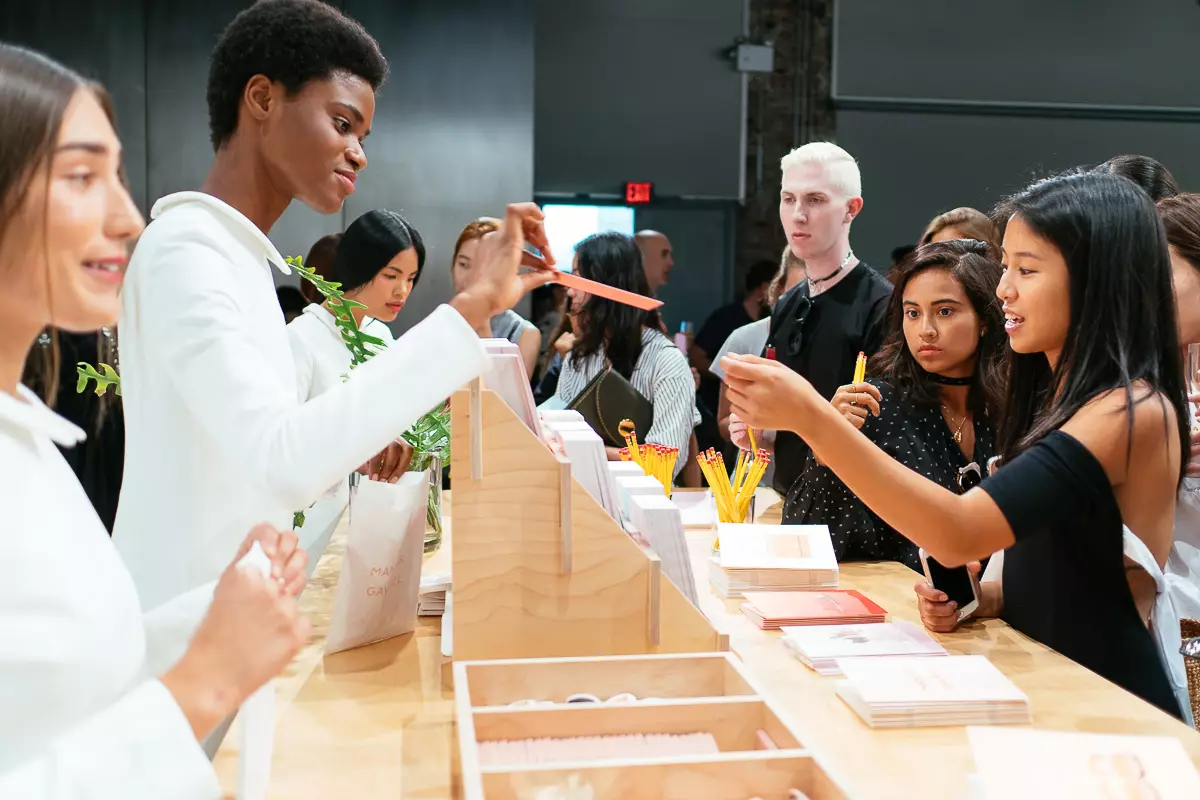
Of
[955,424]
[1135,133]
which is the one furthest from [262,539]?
[1135,133]

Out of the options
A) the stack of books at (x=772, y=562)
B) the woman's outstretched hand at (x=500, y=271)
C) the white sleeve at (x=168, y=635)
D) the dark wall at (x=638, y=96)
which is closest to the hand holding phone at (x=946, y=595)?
the stack of books at (x=772, y=562)

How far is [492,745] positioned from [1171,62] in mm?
8534

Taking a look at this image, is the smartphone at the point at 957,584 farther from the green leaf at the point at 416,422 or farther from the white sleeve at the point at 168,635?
the white sleeve at the point at 168,635

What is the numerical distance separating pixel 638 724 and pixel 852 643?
0.58m

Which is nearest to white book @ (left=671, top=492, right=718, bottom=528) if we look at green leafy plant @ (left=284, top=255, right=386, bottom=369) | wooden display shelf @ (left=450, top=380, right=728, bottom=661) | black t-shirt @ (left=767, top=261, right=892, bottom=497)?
black t-shirt @ (left=767, top=261, right=892, bottom=497)

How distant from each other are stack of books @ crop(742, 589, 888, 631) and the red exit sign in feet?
19.2

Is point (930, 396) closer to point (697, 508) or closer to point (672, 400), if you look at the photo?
point (697, 508)

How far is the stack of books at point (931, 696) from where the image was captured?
4.58ft

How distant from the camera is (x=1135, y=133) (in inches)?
311

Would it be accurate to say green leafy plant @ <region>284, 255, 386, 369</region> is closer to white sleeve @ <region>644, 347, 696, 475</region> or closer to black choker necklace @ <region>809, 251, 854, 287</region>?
black choker necklace @ <region>809, 251, 854, 287</region>

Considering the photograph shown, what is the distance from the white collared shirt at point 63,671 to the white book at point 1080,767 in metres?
0.80

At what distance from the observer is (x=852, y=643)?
1.67 metres

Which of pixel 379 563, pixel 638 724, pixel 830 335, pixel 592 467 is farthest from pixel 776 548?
pixel 830 335

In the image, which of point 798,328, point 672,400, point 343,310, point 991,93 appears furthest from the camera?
point 991,93
